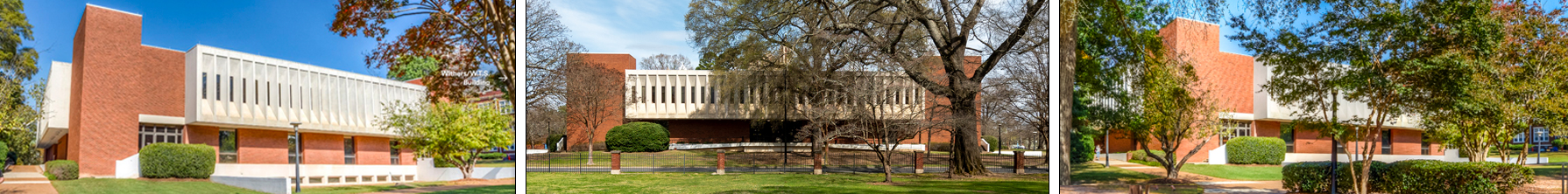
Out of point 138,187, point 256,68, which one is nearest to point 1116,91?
point 256,68

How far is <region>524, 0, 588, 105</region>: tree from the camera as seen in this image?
15.0ft

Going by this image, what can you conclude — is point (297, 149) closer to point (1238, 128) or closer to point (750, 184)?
point (750, 184)

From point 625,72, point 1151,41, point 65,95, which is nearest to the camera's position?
point 65,95

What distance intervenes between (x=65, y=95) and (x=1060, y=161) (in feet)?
16.2

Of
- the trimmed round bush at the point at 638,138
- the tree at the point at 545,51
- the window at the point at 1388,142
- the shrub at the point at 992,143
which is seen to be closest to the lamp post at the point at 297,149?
the tree at the point at 545,51

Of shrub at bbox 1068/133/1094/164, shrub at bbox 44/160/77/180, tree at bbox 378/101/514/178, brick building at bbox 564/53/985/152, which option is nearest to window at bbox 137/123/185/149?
shrub at bbox 44/160/77/180

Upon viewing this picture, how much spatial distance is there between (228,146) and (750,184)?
2.55 metres

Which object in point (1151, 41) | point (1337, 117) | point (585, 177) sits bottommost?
point (585, 177)

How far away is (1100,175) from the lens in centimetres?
507

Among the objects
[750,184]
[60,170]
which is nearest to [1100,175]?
[750,184]

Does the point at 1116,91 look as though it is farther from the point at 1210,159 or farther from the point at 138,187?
the point at 138,187

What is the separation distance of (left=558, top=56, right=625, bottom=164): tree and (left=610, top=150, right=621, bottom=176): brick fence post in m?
0.16

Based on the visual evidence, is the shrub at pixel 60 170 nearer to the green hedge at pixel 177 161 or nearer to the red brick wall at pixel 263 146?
the green hedge at pixel 177 161

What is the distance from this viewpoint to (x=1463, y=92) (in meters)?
4.25
